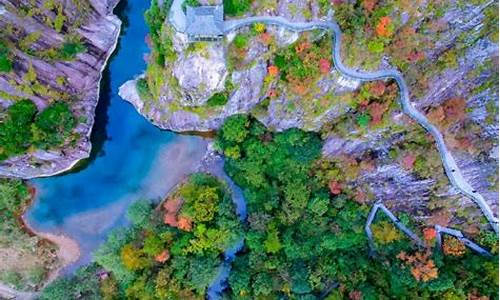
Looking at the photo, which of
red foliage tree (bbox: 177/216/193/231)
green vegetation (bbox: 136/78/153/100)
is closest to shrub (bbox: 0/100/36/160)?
green vegetation (bbox: 136/78/153/100)

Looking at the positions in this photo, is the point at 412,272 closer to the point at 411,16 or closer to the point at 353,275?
the point at 353,275

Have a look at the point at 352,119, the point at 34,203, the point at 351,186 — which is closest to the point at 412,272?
the point at 351,186

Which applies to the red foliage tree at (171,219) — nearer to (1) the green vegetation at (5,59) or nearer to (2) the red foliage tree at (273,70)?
(2) the red foliage tree at (273,70)

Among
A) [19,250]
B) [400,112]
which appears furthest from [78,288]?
[400,112]

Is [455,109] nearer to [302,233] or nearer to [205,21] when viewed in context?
[302,233]

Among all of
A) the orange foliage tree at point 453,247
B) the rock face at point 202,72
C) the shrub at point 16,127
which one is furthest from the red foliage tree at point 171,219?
the orange foliage tree at point 453,247

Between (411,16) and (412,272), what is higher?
(411,16)

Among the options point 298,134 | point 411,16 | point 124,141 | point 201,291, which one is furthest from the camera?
point 124,141
